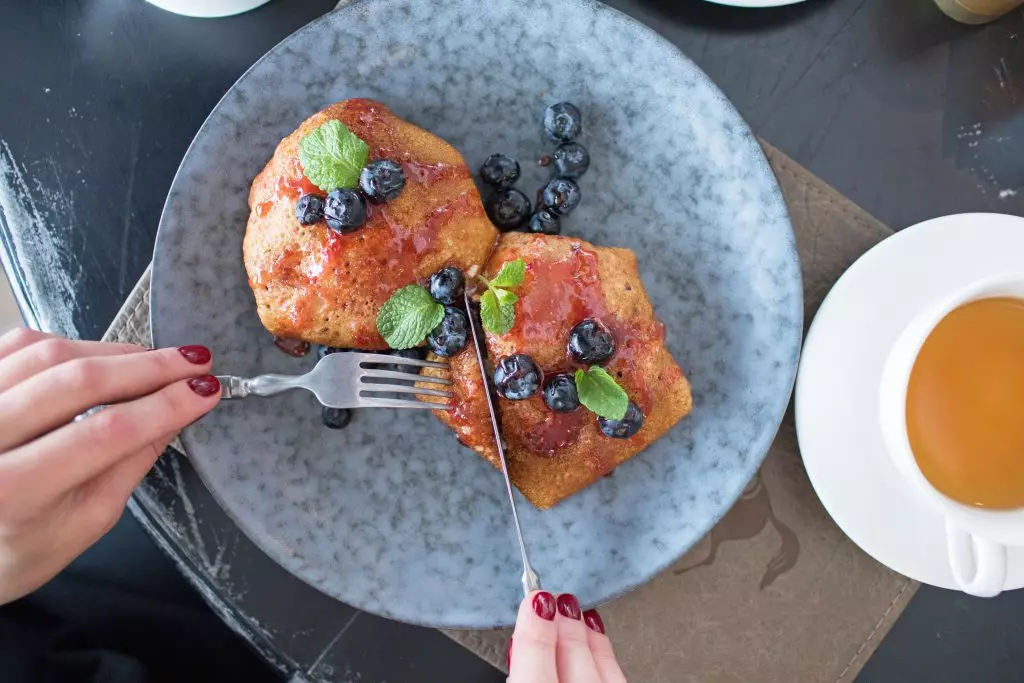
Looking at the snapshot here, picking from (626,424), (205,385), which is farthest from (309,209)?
(626,424)

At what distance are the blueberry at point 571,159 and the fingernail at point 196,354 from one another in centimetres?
92

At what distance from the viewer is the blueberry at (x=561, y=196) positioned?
5.79 ft

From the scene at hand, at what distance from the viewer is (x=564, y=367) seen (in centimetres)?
162

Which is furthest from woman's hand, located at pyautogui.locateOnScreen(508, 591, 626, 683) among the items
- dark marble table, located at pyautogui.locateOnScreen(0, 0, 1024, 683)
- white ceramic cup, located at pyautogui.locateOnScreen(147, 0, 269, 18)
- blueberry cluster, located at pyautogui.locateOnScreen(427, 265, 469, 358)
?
white ceramic cup, located at pyautogui.locateOnScreen(147, 0, 269, 18)

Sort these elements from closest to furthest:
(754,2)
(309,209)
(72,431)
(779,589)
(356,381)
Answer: (72,431), (309,209), (356,381), (754,2), (779,589)

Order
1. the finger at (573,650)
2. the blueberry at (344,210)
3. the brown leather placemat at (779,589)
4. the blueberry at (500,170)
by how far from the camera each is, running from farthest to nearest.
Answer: the brown leather placemat at (779,589) → the blueberry at (500,170) → the blueberry at (344,210) → the finger at (573,650)

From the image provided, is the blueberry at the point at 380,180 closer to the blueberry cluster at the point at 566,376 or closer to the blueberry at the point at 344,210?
the blueberry at the point at 344,210

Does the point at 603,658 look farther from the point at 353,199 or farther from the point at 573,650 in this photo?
the point at 353,199

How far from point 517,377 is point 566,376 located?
11 centimetres

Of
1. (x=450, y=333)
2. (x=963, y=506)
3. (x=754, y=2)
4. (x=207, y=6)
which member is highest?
(x=207, y=6)

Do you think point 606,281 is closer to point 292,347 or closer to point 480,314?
point 480,314

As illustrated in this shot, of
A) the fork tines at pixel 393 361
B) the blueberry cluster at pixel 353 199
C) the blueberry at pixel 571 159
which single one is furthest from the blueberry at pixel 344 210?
the blueberry at pixel 571 159

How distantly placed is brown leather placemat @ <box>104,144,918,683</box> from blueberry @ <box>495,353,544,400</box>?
69 centimetres

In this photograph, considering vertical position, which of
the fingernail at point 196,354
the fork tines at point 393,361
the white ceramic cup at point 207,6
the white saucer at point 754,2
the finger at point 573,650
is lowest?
the finger at point 573,650
